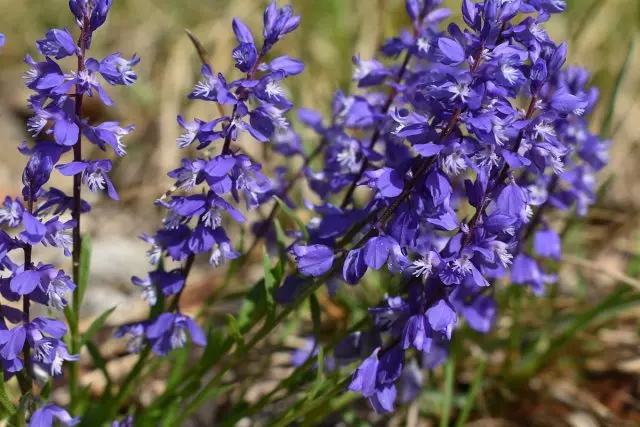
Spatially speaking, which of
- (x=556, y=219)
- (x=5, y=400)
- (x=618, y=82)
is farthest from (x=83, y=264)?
(x=618, y=82)

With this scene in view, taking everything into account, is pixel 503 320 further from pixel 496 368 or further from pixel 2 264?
pixel 2 264

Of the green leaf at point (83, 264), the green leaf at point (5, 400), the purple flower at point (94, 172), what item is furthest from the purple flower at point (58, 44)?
the green leaf at point (5, 400)

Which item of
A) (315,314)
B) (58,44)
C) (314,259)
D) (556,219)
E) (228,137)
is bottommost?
(556,219)

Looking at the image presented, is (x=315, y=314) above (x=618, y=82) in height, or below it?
below

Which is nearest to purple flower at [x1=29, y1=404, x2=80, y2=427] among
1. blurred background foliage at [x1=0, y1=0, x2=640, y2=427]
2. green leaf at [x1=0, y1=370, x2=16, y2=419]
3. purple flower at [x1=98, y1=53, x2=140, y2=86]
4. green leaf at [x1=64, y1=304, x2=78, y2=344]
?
green leaf at [x1=0, y1=370, x2=16, y2=419]

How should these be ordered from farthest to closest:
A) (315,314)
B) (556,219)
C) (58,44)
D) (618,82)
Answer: (556,219), (618,82), (315,314), (58,44)

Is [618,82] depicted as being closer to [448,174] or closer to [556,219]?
[556,219]

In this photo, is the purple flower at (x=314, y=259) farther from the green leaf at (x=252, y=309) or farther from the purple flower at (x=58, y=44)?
the purple flower at (x=58, y=44)
